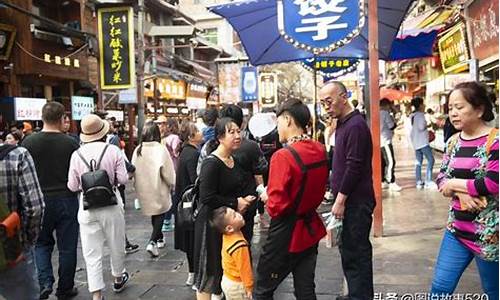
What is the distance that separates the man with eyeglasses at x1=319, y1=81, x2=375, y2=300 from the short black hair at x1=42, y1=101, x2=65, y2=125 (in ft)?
8.16

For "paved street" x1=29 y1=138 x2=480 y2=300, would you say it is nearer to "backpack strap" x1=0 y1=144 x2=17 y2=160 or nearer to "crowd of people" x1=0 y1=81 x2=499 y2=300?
"crowd of people" x1=0 y1=81 x2=499 y2=300

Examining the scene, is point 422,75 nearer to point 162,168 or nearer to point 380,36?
point 380,36

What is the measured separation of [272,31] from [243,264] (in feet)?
17.2

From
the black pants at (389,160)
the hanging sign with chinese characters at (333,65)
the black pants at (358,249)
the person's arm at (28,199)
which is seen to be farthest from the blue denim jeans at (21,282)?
the black pants at (389,160)

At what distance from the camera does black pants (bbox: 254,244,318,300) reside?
342 centimetres

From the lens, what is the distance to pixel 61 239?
189 inches

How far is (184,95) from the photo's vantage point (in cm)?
2561

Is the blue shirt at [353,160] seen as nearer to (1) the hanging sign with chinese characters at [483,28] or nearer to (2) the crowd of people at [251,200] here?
(2) the crowd of people at [251,200]

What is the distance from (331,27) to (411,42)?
3734 mm

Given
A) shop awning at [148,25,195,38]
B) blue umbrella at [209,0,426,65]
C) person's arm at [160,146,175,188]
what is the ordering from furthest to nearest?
1. shop awning at [148,25,195,38]
2. blue umbrella at [209,0,426,65]
3. person's arm at [160,146,175,188]

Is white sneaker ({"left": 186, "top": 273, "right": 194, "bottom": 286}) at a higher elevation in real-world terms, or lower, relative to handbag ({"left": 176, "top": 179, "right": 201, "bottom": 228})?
lower

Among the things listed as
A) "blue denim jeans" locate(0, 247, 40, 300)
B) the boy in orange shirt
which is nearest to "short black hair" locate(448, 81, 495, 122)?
the boy in orange shirt

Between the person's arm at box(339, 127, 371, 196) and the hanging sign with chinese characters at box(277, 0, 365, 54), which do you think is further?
the hanging sign with chinese characters at box(277, 0, 365, 54)

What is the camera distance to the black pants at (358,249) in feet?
12.9
